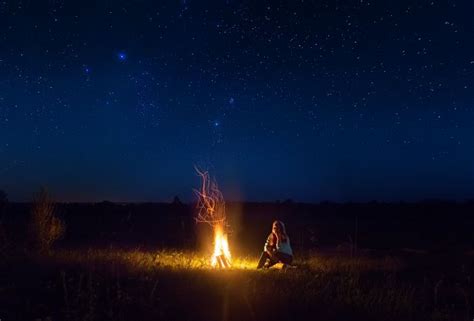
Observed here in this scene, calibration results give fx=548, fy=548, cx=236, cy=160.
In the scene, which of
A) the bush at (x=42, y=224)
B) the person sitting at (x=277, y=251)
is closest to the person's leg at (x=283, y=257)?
the person sitting at (x=277, y=251)

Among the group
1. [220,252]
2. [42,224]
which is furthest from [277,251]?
[42,224]

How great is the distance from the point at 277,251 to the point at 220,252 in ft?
5.31

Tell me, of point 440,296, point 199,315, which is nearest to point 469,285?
point 440,296

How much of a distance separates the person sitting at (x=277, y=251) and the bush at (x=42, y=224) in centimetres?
577

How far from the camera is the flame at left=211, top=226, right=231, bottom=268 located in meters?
14.9

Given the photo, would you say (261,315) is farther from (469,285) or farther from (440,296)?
(469,285)

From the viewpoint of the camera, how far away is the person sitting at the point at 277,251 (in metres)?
15.5

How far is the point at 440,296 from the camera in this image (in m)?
13.8

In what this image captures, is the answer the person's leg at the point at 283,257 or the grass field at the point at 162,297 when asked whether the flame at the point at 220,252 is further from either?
the grass field at the point at 162,297

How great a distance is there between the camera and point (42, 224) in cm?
1487

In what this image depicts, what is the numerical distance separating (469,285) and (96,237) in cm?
2003

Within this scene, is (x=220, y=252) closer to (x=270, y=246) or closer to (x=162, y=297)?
(x=270, y=246)

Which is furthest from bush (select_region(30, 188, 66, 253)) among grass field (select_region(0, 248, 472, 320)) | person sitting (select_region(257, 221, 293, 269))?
person sitting (select_region(257, 221, 293, 269))

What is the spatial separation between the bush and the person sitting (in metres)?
5.77
